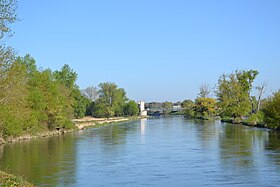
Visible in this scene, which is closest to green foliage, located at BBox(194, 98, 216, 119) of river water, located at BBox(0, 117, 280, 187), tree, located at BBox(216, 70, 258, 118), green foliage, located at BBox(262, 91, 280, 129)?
tree, located at BBox(216, 70, 258, 118)

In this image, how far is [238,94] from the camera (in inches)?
3327

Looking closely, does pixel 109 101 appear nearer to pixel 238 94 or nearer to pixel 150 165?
pixel 238 94

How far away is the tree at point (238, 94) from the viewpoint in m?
83.3

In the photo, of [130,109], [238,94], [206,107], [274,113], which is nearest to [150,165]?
[274,113]

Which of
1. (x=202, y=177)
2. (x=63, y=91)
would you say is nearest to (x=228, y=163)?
(x=202, y=177)

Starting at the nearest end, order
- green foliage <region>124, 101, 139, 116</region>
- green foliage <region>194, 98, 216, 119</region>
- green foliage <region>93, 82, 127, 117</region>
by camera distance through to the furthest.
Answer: green foliage <region>194, 98, 216, 119</region> → green foliage <region>93, 82, 127, 117</region> → green foliage <region>124, 101, 139, 116</region>

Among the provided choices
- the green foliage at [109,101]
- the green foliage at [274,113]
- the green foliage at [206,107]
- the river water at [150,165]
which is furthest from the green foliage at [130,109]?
the river water at [150,165]

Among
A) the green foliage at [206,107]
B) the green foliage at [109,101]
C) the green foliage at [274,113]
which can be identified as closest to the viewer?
the green foliage at [274,113]

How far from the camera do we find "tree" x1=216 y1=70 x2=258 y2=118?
83287 millimetres

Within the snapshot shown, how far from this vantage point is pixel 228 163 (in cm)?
2688

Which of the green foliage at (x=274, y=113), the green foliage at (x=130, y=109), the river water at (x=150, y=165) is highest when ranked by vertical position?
the green foliage at (x=130, y=109)

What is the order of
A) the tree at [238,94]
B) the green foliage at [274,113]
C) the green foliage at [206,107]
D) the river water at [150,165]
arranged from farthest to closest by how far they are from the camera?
the green foliage at [206,107] < the tree at [238,94] < the green foliage at [274,113] < the river water at [150,165]

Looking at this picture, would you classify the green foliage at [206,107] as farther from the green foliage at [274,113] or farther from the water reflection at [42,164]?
the water reflection at [42,164]

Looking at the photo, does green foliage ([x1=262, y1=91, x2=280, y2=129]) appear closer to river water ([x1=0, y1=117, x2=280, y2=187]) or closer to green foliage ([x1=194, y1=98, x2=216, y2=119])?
river water ([x1=0, y1=117, x2=280, y2=187])
